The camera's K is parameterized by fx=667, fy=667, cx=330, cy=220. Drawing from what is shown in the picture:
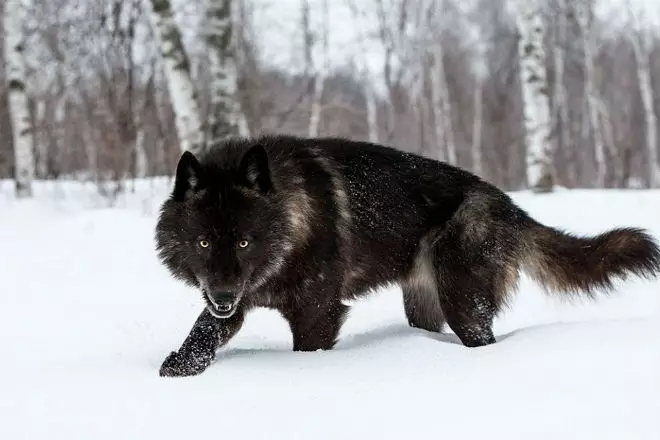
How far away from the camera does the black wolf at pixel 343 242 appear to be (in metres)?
3.62

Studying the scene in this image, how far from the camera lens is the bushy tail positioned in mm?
4062

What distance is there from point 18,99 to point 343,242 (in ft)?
34.4

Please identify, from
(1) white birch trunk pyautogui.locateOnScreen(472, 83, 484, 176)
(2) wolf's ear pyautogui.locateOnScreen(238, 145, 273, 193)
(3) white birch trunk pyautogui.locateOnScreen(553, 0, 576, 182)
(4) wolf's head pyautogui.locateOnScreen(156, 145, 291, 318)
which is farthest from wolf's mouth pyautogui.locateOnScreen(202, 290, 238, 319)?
(1) white birch trunk pyautogui.locateOnScreen(472, 83, 484, 176)

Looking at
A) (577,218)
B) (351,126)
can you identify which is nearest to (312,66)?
(351,126)

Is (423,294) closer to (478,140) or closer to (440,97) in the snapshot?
(440,97)

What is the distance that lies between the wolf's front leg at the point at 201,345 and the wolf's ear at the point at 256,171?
0.77 meters

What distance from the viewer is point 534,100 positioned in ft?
41.4

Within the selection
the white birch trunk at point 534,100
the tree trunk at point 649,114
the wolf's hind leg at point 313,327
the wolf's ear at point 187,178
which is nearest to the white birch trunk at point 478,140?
the tree trunk at point 649,114

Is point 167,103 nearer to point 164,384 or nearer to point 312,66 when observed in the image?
point 312,66

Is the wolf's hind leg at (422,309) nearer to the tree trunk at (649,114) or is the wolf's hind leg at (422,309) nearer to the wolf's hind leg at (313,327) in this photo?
the wolf's hind leg at (313,327)

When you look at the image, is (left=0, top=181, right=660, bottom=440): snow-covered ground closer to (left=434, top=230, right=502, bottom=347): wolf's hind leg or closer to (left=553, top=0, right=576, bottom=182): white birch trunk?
(left=434, top=230, right=502, bottom=347): wolf's hind leg

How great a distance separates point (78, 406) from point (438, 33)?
2550cm

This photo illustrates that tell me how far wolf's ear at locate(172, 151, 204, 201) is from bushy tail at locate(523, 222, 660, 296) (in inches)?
84.8

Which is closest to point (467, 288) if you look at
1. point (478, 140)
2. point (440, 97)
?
point (440, 97)
